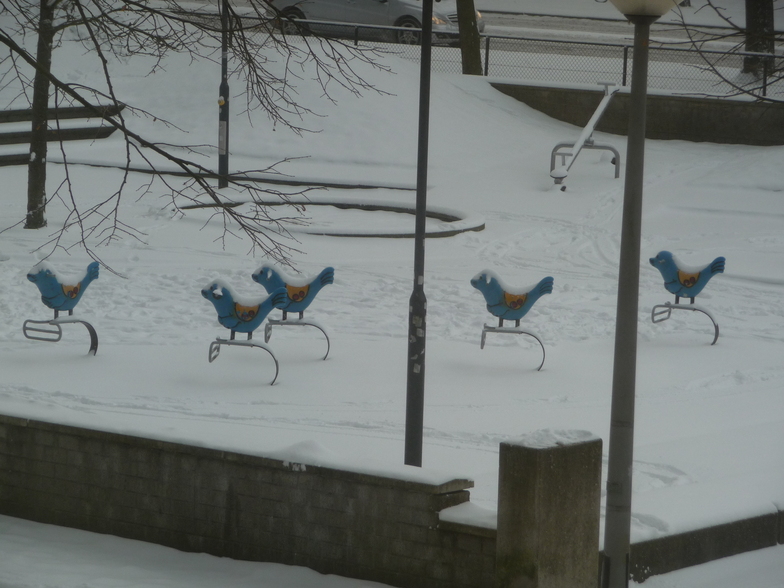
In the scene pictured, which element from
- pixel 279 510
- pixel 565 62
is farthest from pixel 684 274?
pixel 565 62

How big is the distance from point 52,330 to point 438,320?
13.0 ft

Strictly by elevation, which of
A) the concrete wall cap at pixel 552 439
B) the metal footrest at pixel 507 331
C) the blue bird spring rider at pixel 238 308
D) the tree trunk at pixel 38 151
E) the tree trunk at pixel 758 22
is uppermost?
the tree trunk at pixel 758 22

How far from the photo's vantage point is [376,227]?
16.1 metres

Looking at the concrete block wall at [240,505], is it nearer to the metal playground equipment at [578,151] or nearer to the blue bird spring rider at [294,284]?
the blue bird spring rider at [294,284]

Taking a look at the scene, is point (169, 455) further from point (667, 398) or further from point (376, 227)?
point (376, 227)

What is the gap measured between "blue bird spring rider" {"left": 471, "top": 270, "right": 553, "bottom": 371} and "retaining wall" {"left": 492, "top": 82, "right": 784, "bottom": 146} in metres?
12.1

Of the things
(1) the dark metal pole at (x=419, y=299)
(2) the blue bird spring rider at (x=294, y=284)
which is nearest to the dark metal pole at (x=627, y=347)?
(1) the dark metal pole at (x=419, y=299)

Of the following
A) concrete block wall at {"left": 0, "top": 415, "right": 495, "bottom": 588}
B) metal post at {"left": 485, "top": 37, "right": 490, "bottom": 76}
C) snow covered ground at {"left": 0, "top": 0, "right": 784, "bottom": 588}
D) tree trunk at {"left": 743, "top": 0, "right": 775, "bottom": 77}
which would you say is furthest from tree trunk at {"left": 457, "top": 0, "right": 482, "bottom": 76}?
concrete block wall at {"left": 0, "top": 415, "right": 495, "bottom": 588}

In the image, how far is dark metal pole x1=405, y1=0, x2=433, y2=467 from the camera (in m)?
6.14

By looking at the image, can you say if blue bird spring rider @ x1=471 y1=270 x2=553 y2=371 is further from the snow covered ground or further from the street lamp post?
the street lamp post

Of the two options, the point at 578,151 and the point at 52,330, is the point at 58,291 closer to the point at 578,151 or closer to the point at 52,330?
the point at 52,330

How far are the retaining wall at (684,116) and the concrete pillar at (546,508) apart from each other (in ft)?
55.7

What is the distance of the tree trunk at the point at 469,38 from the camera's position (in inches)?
901

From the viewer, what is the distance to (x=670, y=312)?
37.4 feet
